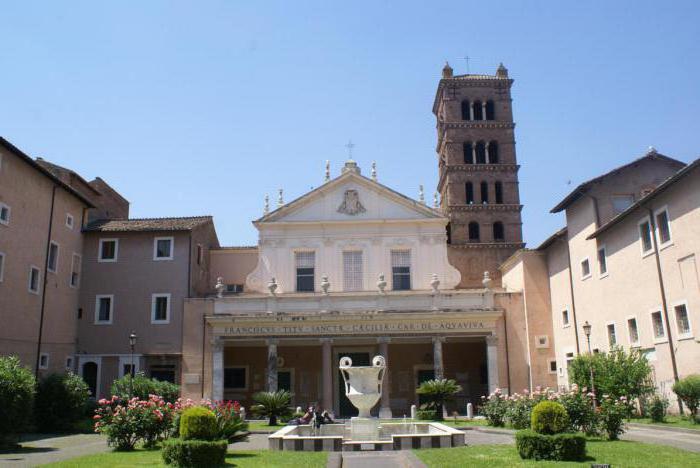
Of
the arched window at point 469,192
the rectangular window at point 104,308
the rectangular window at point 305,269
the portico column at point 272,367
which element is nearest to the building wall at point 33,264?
the rectangular window at point 104,308

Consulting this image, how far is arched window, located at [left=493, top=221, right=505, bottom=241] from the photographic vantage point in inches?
1918

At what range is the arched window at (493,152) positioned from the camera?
50.8 m

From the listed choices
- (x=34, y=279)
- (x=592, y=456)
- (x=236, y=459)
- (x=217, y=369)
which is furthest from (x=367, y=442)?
(x=34, y=279)

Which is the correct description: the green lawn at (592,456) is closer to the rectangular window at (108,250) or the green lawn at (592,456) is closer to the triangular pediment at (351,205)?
the triangular pediment at (351,205)

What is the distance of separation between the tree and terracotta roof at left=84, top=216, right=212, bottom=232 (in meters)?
21.0

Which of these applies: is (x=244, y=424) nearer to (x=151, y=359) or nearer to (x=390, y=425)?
(x=390, y=425)

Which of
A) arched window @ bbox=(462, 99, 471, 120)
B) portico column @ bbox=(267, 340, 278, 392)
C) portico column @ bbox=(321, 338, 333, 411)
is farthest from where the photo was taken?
arched window @ bbox=(462, 99, 471, 120)

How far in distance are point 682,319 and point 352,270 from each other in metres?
18.1

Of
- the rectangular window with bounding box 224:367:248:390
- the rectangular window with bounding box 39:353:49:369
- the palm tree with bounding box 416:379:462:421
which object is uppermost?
the rectangular window with bounding box 39:353:49:369

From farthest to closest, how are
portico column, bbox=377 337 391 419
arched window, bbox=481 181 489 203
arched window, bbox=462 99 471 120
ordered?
arched window, bbox=462 99 471 120, arched window, bbox=481 181 489 203, portico column, bbox=377 337 391 419

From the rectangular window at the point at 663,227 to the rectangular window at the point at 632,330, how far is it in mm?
4050

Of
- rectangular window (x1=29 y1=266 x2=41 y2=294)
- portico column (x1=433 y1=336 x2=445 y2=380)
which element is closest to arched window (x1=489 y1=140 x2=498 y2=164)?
portico column (x1=433 y1=336 x2=445 y2=380)

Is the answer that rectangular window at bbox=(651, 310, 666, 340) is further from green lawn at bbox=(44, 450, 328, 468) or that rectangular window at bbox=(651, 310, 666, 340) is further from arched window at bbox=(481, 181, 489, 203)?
arched window at bbox=(481, 181, 489, 203)

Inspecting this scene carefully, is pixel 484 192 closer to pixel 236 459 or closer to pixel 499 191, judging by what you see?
pixel 499 191
